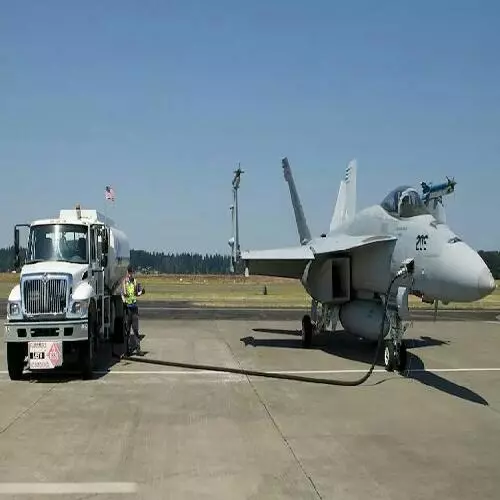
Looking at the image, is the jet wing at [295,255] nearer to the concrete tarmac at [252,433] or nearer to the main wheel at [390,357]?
the main wheel at [390,357]

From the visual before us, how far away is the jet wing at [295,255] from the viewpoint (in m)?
14.1

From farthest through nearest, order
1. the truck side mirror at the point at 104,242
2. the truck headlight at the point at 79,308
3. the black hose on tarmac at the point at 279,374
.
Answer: the truck side mirror at the point at 104,242, the truck headlight at the point at 79,308, the black hose on tarmac at the point at 279,374

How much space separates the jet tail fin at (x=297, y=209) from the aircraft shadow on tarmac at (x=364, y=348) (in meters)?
3.35

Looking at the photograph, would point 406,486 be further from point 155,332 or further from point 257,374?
point 155,332

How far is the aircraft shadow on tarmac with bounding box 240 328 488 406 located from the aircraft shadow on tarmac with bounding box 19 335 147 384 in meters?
4.14

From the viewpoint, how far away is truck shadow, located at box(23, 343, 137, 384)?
11844mm

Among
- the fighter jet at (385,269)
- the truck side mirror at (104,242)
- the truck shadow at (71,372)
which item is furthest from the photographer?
the truck side mirror at (104,242)

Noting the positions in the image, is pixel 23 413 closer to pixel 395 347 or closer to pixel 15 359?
pixel 15 359

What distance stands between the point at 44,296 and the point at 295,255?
6.72m

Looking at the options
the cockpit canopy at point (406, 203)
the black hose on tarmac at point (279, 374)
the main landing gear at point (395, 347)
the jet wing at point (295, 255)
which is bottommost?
the black hose on tarmac at point (279, 374)

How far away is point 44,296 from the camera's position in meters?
11.7

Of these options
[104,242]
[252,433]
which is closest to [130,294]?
[104,242]

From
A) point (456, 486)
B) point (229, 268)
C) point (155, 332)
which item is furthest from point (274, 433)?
point (155, 332)

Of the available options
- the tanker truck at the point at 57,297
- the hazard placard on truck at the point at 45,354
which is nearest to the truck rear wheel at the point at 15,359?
the tanker truck at the point at 57,297
